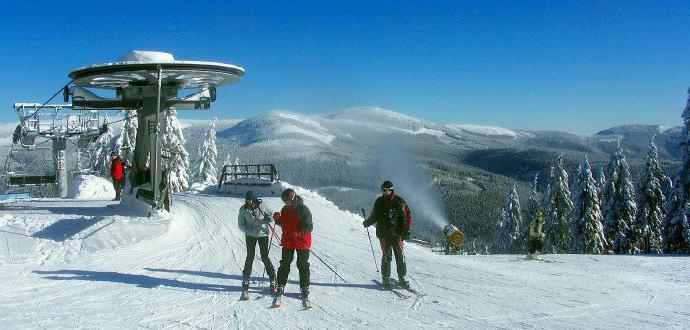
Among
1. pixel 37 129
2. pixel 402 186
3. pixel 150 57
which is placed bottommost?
pixel 402 186

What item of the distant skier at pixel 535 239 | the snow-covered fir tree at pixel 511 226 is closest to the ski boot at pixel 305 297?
the distant skier at pixel 535 239

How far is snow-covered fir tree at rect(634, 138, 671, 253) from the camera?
111ft

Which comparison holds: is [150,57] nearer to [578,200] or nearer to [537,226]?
[537,226]

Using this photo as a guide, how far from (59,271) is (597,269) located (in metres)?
12.3

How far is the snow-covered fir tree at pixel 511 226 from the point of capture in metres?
55.6

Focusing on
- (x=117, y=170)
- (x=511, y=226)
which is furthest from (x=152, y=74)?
(x=511, y=226)

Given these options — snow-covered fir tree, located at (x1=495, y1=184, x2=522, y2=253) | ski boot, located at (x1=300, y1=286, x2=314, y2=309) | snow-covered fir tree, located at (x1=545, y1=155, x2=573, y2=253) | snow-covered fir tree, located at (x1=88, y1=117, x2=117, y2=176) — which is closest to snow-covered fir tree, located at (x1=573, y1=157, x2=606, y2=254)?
snow-covered fir tree, located at (x1=545, y1=155, x2=573, y2=253)

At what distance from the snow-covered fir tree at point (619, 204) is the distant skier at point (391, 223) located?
30.9 meters

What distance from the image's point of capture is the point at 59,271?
11133 mm

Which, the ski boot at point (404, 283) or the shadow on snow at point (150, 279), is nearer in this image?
the ski boot at point (404, 283)

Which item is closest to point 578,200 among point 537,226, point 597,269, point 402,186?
point 537,226

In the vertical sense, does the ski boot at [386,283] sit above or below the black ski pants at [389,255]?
below

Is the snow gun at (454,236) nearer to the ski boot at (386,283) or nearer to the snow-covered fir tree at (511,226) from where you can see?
the ski boot at (386,283)

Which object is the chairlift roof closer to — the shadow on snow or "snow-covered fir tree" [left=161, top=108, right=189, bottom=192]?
the shadow on snow
